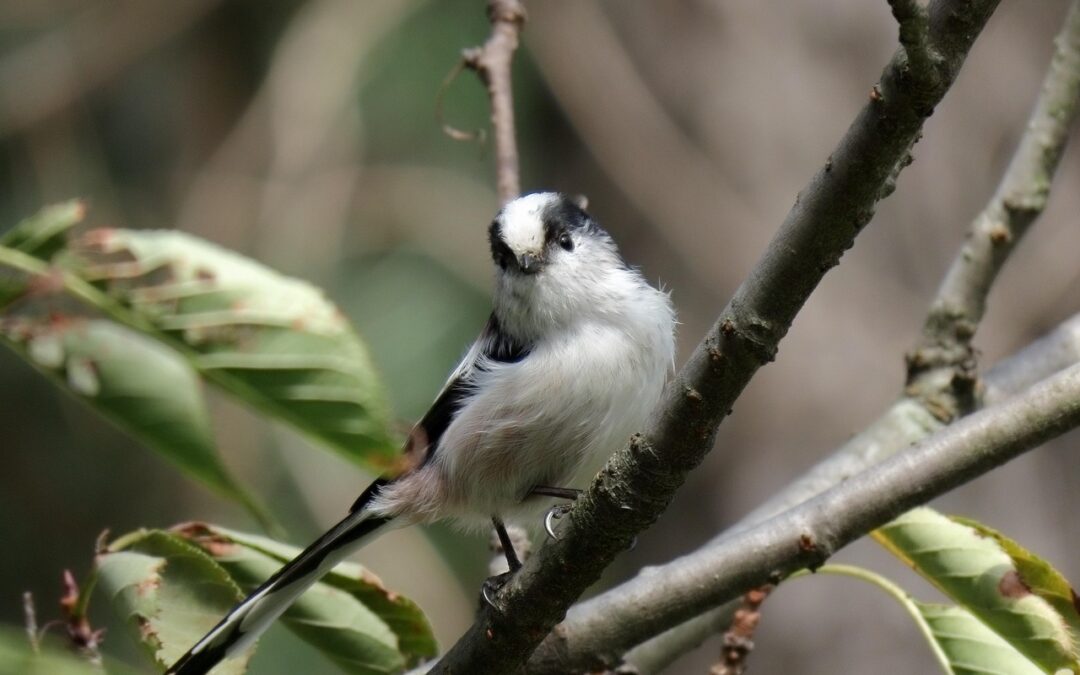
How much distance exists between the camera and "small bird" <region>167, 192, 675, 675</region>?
217 centimetres

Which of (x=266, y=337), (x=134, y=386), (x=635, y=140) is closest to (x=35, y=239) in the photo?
(x=134, y=386)

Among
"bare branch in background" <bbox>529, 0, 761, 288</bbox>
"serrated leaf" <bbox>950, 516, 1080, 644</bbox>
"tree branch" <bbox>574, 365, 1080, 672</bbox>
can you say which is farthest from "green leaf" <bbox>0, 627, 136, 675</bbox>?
"bare branch in background" <bbox>529, 0, 761, 288</bbox>

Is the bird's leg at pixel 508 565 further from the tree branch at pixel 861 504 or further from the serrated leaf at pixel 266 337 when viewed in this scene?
the serrated leaf at pixel 266 337

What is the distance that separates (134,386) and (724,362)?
77cm

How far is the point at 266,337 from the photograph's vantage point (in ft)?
4.77

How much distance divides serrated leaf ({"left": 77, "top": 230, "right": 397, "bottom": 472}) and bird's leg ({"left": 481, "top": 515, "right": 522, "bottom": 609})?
0.38 metres

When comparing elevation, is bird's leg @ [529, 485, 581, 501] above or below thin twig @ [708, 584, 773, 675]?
above

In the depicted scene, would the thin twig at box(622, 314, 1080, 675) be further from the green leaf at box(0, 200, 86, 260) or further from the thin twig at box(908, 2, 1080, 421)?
the green leaf at box(0, 200, 86, 260)

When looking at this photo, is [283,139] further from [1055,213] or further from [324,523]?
[1055,213]

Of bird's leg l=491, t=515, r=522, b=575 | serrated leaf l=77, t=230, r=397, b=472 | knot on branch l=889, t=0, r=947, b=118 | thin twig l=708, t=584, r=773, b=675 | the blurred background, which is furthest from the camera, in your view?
the blurred background

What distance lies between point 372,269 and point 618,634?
3652mm

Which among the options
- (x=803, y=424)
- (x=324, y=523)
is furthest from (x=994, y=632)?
(x=324, y=523)

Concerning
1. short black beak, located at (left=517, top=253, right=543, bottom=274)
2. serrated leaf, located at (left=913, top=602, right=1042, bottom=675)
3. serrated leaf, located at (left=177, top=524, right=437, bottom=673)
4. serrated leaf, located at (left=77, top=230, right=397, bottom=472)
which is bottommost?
serrated leaf, located at (left=177, top=524, right=437, bottom=673)

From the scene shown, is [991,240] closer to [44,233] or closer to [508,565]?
[508,565]
